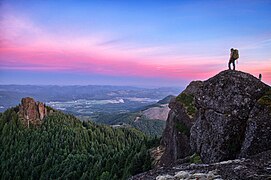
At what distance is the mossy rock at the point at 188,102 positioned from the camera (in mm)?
48781

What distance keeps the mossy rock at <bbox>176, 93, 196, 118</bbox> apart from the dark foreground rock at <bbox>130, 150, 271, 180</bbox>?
29.7 meters

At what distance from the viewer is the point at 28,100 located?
19725 cm

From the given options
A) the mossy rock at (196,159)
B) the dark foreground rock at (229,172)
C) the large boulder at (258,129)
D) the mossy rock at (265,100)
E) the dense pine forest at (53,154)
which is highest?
the mossy rock at (265,100)

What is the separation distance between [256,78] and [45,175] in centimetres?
12911

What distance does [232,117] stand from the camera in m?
25.0

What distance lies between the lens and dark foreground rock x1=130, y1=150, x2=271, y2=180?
15.2m

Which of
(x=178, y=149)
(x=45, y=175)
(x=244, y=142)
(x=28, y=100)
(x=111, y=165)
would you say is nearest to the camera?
(x=244, y=142)

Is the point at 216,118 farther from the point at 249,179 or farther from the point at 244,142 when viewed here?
the point at 249,179

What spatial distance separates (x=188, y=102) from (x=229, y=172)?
35440mm

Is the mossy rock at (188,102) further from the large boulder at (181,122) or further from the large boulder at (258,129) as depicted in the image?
the large boulder at (258,129)

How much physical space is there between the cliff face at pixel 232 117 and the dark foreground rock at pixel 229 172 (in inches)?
143

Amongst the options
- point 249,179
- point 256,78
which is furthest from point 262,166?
point 256,78

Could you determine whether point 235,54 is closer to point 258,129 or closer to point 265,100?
point 265,100

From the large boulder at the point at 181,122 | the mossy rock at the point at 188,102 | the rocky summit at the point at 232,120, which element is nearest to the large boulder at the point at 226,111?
the rocky summit at the point at 232,120
